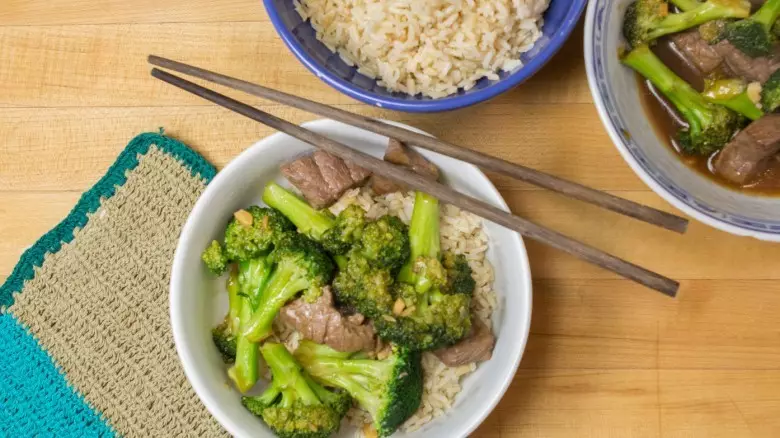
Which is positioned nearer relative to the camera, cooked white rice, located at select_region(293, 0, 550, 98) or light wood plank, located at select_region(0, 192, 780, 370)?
cooked white rice, located at select_region(293, 0, 550, 98)

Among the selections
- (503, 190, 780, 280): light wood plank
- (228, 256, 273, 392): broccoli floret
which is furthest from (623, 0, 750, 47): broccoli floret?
(228, 256, 273, 392): broccoli floret

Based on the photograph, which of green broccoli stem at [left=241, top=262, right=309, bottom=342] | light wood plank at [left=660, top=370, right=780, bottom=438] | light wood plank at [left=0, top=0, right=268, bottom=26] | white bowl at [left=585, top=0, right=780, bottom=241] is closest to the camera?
white bowl at [left=585, top=0, right=780, bottom=241]

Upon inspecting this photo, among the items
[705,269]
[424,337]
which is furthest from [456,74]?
[705,269]

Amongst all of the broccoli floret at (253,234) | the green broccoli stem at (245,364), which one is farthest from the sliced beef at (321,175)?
the green broccoli stem at (245,364)

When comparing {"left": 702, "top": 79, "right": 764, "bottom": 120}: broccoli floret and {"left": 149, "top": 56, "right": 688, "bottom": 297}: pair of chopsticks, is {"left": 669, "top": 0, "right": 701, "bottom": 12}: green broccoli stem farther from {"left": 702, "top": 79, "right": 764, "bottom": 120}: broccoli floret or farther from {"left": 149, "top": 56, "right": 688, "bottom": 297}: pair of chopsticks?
{"left": 149, "top": 56, "right": 688, "bottom": 297}: pair of chopsticks

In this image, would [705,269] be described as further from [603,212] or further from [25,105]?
[25,105]

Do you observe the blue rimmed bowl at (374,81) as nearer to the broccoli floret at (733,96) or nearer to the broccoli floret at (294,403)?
the broccoli floret at (733,96)

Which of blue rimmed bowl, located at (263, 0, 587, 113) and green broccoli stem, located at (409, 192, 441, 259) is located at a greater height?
blue rimmed bowl, located at (263, 0, 587, 113)

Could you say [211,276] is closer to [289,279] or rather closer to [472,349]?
[289,279]

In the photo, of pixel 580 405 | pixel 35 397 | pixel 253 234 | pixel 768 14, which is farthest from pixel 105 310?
pixel 768 14
